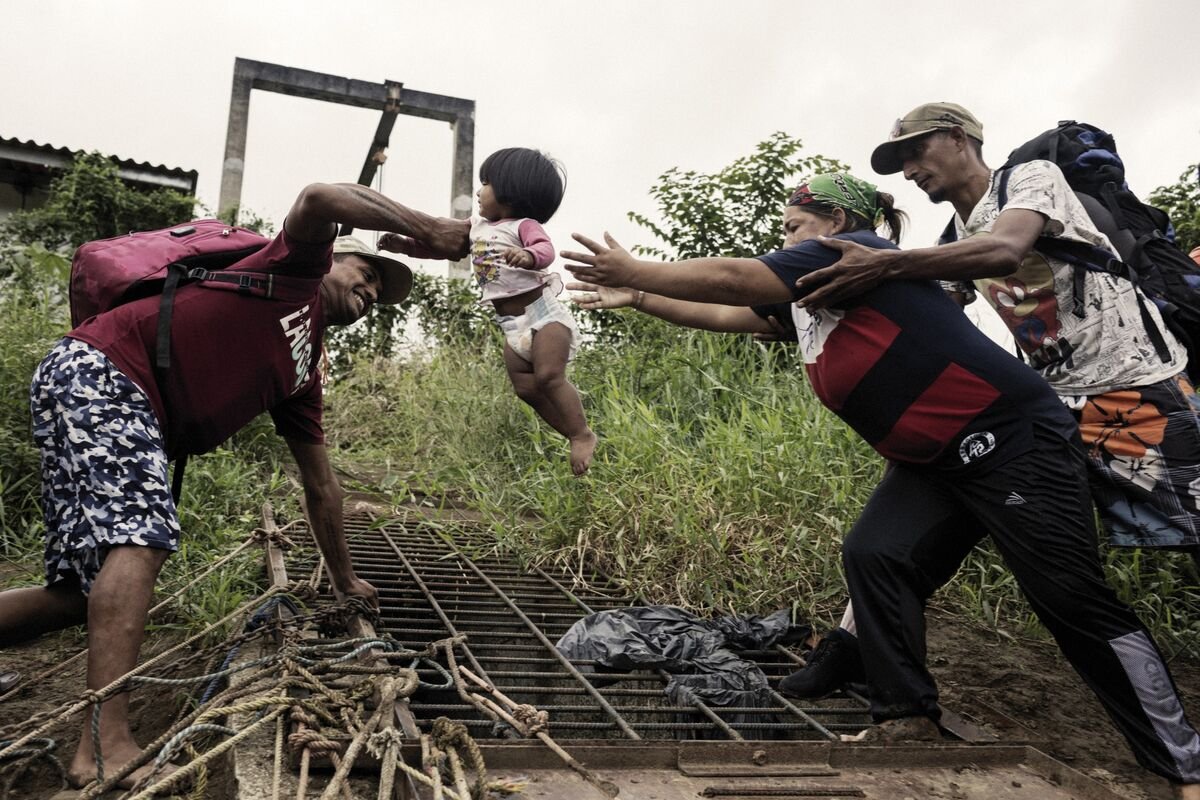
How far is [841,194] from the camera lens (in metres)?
2.90

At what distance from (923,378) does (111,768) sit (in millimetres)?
2225

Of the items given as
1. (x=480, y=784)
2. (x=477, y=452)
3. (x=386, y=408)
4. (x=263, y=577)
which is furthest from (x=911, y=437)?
(x=386, y=408)

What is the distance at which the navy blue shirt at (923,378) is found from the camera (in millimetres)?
2395

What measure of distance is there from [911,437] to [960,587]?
1.93 m

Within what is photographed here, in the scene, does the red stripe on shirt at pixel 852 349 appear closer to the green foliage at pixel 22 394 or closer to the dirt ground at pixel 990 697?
the dirt ground at pixel 990 697

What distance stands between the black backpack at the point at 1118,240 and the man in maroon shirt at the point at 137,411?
1.79m

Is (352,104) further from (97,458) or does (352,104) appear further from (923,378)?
(923,378)

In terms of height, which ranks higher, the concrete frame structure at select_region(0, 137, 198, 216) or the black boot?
the concrete frame structure at select_region(0, 137, 198, 216)

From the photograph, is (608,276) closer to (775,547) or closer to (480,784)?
(480,784)

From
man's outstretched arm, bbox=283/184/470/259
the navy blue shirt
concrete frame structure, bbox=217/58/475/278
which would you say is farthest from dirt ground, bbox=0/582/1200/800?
concrete frame structure, bbox=217/58/475/278

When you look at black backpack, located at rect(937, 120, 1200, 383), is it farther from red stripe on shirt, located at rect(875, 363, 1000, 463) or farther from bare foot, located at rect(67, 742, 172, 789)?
bare foot, located at rect(67, 742, 172, 789)

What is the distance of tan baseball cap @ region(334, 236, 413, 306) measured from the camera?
10.0ft

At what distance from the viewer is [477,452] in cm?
678

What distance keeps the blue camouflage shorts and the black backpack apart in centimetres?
249
